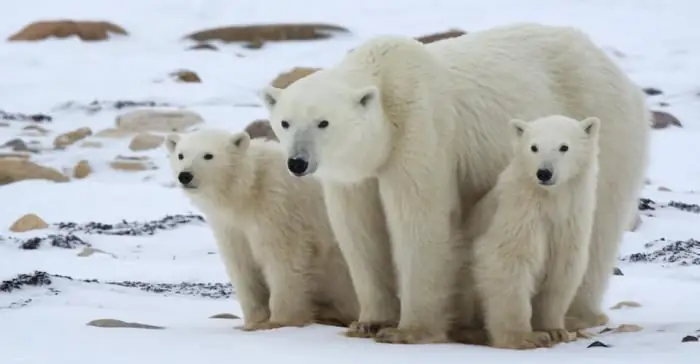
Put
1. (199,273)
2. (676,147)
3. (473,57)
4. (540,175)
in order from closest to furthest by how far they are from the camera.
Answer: (540,175)
(473,57)
(199,273)
(676,147)

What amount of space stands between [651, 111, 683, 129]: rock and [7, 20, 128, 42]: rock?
12.8 metres

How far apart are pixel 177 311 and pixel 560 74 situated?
2.37 m

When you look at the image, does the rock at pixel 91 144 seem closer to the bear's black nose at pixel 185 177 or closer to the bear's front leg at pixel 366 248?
the bear's black nose at pixel 185 177

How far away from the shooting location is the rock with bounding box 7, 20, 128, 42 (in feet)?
78.3

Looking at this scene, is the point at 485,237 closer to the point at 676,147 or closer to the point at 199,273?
the point at 199,273

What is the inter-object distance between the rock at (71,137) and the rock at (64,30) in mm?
9189

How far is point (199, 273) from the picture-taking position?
7504mm

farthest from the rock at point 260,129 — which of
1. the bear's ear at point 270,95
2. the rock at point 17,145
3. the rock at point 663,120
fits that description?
the bear's ear at point 270,95

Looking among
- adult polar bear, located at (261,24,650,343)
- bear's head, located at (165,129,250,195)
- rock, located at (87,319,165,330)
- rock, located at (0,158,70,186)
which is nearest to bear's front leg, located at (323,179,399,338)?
adult polar bear, located at (261,24,650,343)

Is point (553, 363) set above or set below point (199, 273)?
above

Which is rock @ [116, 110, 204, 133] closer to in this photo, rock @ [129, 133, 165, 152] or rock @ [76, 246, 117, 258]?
rock @ [129, 133, 165, 152]

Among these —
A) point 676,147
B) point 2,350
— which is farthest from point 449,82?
point 676,147

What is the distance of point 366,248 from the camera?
4.84m

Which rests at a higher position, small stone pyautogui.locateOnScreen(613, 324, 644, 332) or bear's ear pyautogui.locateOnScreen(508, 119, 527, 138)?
bear's ear pyautogui.locateOnScreen(508, 119, 527, 138)
